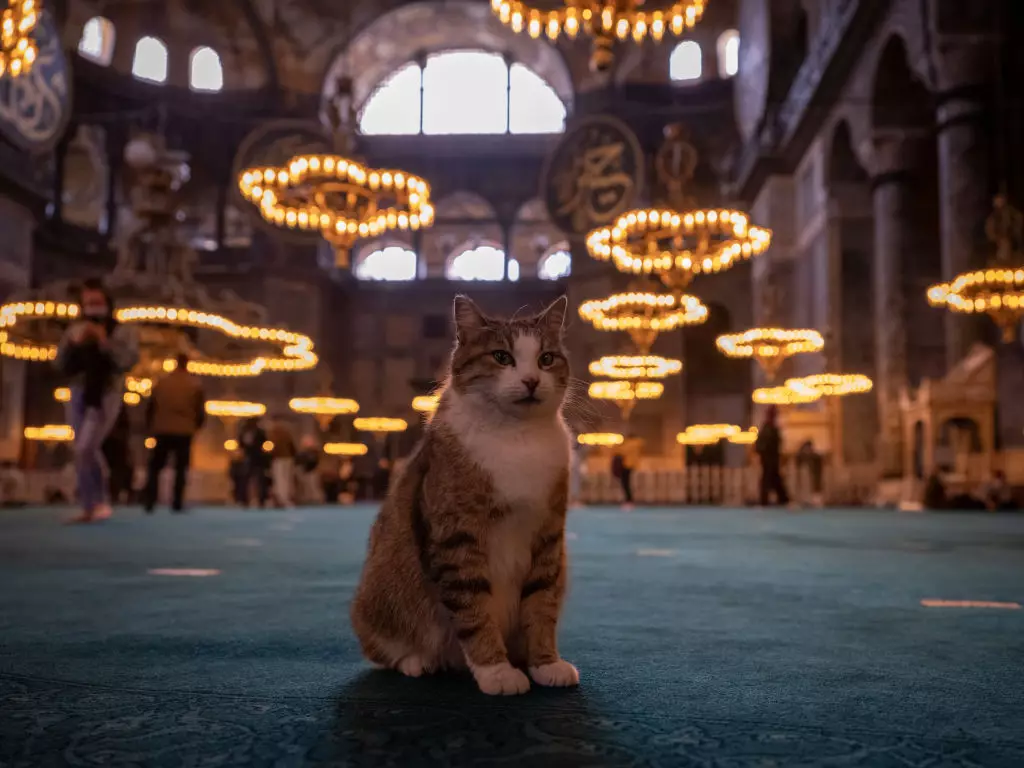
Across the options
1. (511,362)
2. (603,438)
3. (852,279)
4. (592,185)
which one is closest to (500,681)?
(511,362)

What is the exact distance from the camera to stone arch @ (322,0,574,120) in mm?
30141

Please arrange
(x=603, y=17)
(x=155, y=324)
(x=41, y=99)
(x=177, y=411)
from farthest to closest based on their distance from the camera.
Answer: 1. (x=41, y=99)
2. (x=155, y=324)
3. (x=603, y=17)
4. (x=177, y=411)

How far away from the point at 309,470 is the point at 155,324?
22.7 ft

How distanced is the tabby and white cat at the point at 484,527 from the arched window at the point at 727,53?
29.0 m

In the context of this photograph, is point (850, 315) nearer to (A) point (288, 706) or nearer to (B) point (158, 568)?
(B) point (158, 568)

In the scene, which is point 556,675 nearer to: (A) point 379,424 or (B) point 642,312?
(B) point 642,312

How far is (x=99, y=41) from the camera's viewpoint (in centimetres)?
2862

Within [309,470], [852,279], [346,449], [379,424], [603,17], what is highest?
[603,17]

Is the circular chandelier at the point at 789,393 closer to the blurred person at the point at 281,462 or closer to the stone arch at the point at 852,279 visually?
the stone arch at the point at 852,279

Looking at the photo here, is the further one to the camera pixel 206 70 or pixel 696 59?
pixel 206 70

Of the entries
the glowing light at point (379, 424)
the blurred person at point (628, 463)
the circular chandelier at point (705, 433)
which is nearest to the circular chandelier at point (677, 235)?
the blurred person at point (628, 463)

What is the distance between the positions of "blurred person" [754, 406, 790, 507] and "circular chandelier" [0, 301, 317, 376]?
28.0 feet

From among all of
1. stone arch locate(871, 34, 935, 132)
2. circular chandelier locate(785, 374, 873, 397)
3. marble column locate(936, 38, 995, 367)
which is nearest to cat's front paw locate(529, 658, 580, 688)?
marble column locate(936, 38, 995, 367)

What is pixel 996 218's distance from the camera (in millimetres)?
12773
